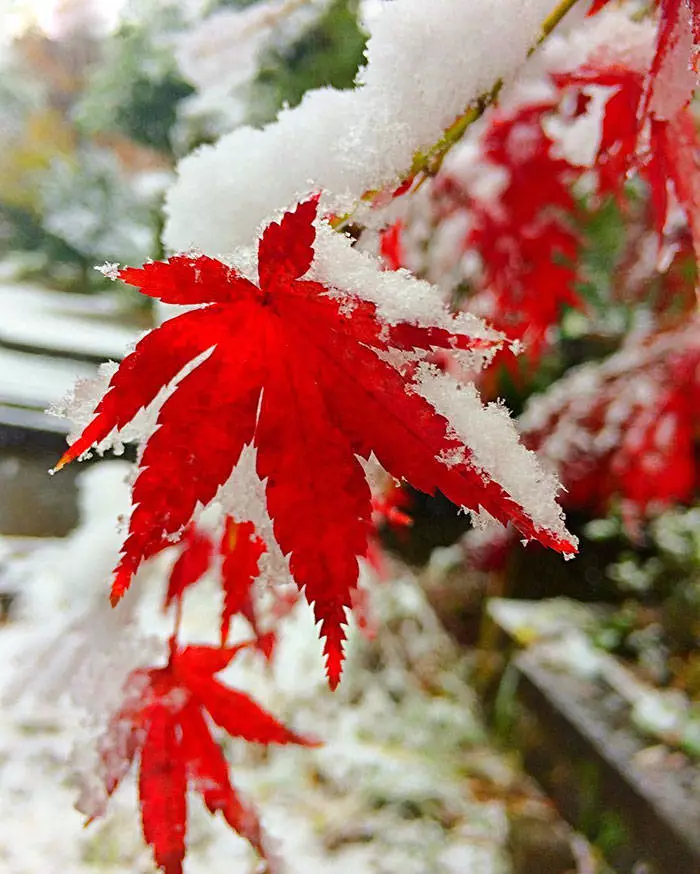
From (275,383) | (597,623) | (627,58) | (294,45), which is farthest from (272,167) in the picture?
(294,45)

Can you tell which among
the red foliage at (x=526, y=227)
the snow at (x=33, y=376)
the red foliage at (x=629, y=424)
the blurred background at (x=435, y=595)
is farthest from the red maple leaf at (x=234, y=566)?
the snow at (x=33, y=376)

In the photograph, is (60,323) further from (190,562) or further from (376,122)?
(376,122)

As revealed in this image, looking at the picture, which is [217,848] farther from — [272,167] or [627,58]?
[627,58]

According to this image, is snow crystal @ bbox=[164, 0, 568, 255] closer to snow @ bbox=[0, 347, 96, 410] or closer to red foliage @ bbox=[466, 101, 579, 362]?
red foliage @ bbox=[466, 101, 579, 362]

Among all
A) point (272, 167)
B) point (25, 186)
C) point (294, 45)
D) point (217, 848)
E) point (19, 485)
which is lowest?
point (217, 848)

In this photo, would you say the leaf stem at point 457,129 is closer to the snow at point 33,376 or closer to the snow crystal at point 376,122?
the snow crystal at point 376,122

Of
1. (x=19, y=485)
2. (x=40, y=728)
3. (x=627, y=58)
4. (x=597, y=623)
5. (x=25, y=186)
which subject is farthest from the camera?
(x=25, y=186)
